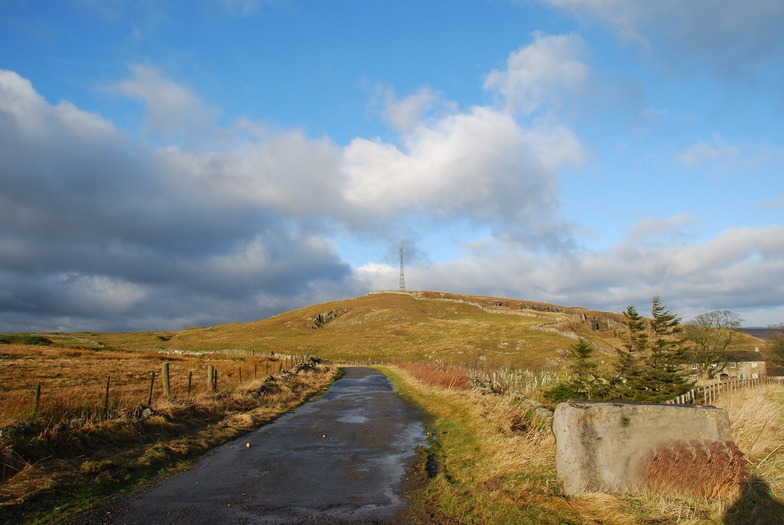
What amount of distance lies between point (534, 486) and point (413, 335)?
91322mm

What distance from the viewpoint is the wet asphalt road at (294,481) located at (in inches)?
301

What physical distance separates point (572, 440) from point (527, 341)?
66.3 meters

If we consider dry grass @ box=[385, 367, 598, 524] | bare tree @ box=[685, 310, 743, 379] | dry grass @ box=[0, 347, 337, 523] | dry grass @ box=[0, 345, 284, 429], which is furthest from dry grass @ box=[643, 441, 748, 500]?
bare tree @ box=[685, 310, 743, 379]

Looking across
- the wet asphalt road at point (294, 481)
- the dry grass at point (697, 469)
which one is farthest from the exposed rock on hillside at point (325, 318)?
the dry grass at point (697, 469)

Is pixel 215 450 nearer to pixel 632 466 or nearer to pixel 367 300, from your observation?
pixel 632 466

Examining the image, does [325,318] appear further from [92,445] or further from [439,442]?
[92,445]

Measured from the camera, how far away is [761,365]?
5009 centimetres

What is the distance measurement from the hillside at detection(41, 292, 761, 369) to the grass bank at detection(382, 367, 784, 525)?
43.7 meters

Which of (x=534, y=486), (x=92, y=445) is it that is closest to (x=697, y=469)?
(x=534, y=486)

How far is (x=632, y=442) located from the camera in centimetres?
783

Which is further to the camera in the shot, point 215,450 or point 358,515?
point 215,450

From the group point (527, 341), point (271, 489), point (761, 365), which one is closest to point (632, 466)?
point (271, 489)

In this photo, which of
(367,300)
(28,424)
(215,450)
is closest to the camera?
(28,424)

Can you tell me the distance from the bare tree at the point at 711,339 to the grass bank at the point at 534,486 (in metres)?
42.8
